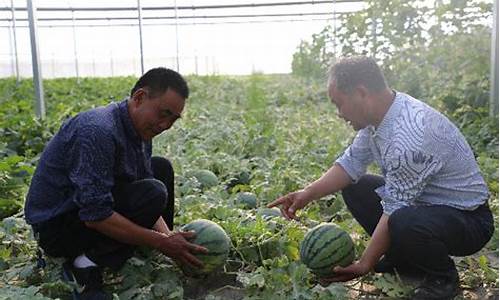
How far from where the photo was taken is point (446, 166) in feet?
8.84

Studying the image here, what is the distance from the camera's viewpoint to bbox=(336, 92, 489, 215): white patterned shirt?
258 cm

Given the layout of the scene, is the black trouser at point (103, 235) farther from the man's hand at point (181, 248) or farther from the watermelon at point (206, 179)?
the watermelon at point (206, 179)

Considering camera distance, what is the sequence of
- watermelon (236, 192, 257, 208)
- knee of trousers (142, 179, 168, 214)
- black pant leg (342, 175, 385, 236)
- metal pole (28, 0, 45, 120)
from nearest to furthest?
knee of trousers (142, 179, 168, 214) → black pant leg (342, 175, 385, 236) → watermelon (236, 192, 257, 208) → metal pole (28, 0, 45, 120)

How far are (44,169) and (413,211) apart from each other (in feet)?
5.60

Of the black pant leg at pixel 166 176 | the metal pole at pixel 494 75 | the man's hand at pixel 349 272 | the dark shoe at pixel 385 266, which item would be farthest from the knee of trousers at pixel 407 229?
the metal pole at pixel 494 75

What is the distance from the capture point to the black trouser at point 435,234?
2.58m

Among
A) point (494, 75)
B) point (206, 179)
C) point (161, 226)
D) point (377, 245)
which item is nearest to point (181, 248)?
point (161, 226)

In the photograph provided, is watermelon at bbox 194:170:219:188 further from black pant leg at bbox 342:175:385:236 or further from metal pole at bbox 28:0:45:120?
metal pole at bbox 28:0:45:120

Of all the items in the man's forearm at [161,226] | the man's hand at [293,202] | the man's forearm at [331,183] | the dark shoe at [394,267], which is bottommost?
the dark shoe at [394,267]

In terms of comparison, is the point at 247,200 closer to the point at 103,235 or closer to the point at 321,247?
the point at 321,247

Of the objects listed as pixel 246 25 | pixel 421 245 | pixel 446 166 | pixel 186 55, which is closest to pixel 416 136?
pixel 446 166

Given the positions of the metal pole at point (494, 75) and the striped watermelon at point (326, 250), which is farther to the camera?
the metal pole at point (494, 75)

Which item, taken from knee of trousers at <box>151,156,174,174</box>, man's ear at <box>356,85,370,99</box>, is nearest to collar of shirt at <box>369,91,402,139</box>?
man's ear at <box>356,85,370,99</box>

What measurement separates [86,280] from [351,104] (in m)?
1.50
